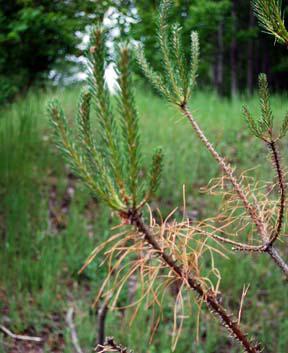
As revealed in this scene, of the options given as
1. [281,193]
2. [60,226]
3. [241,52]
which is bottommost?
[60,226]

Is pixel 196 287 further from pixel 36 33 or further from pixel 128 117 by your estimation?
pixel 36 33

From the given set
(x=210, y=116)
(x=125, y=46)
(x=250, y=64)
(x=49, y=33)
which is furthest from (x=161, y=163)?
(x=250, y=64)

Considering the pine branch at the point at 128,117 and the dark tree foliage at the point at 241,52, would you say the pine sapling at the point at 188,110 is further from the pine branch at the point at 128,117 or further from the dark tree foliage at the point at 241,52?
the dark tree foliage at the point at 241,52

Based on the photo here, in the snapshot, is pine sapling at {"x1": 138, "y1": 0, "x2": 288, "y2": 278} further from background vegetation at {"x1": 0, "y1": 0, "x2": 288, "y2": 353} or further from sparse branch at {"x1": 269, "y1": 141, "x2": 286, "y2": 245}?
background vegetation at {"x1": 0, "y1": 0, "x2": 288, "y2": 353}

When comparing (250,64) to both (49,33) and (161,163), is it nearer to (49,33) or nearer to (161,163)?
(49,33)

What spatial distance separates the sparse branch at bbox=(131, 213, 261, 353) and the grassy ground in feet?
7.90

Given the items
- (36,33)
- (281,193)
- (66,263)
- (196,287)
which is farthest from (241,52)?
(196,287)

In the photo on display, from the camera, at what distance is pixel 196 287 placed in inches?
39.6

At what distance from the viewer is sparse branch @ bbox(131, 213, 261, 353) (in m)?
0.89

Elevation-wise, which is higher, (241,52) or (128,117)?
(241,52)

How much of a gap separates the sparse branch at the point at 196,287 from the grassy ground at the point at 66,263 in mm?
2409

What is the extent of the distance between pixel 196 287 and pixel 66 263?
3.97 meters

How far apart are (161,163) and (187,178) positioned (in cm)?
549

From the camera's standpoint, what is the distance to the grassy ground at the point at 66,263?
13.3ft
